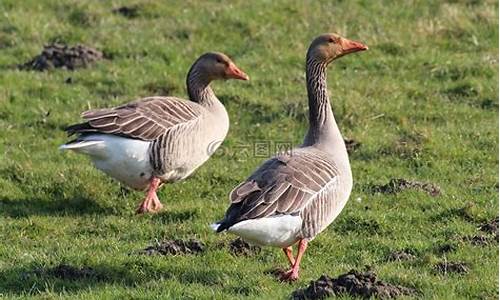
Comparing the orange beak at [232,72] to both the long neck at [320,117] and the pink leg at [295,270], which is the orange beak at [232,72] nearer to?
the long neck at [320,117]

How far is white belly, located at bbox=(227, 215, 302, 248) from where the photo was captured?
775 centimetres

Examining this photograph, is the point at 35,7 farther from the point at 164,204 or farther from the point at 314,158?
the point at 314,158

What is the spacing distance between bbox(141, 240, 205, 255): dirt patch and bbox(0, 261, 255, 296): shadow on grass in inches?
13.6

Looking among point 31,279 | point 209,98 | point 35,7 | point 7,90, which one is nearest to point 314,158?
point 31,279

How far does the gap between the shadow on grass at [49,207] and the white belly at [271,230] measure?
315 cm

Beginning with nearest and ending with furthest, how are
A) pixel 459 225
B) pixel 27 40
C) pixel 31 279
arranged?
pixel 31 279, pixel 459 225, pixel 27 40

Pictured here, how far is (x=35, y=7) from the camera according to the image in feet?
59.5

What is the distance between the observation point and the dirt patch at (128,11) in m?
17.9

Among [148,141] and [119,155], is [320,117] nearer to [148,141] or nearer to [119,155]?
[148,141]

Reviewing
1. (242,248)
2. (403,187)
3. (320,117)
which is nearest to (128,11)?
(403,187)

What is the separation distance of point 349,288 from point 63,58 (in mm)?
9105

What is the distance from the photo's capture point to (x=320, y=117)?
9469mm

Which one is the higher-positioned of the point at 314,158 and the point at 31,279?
the point at 314,158

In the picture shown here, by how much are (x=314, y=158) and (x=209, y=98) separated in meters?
3.41
